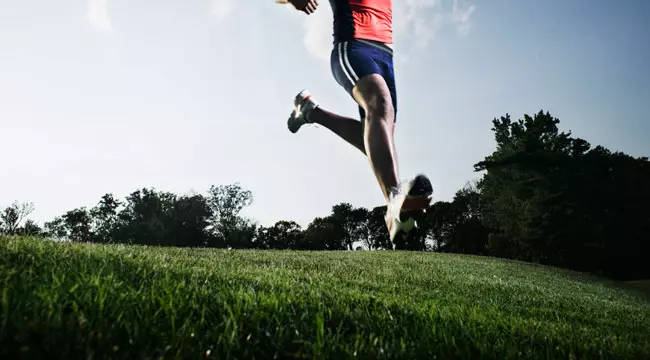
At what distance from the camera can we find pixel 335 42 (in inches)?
119

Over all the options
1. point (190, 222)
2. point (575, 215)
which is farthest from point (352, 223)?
point (575, 215)

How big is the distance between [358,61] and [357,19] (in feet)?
1.17

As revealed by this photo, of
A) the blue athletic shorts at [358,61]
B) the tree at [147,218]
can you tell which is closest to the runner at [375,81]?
the blue athletic shorts at [358,61]

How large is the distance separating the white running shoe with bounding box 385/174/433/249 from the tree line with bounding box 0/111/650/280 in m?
0.37

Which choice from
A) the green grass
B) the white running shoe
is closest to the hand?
the white running shoe

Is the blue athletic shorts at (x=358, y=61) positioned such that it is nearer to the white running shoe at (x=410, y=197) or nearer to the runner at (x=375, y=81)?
the runner at (x=375, y=81)

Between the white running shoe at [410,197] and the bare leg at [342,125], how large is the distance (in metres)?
0.73

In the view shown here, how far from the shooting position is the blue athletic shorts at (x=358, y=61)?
2867 mm

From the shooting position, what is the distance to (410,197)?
268 centimetres

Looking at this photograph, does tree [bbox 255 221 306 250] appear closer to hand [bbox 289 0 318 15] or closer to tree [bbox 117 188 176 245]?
tree [bbox 117 188 176 245]

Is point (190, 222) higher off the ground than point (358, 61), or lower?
higher

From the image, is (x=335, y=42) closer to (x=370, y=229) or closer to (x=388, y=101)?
(x=388, y=101)

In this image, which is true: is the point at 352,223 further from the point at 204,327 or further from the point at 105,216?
the point at 204,327

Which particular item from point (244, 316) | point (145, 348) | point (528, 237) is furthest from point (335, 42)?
point (528, 237)
